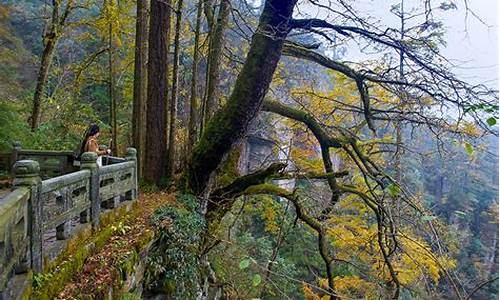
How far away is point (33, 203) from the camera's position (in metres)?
3.01

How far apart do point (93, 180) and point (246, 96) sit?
291 centimetres

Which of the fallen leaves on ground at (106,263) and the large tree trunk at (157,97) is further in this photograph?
the large tree trunk at (157,97)

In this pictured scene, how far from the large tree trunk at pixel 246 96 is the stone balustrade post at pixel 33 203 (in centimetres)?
344

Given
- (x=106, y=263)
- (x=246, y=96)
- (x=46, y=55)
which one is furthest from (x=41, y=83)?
(x=106, y=263)

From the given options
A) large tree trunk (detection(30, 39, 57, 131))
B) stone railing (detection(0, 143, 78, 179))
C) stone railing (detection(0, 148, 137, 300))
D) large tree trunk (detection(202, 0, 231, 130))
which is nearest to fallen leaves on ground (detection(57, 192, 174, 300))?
stone railing (detection(0, 148, 137, 300))

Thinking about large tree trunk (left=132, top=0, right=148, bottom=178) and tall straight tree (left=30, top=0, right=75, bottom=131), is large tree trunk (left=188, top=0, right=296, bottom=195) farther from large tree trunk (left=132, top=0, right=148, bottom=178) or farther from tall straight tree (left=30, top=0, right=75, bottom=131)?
tall straight tree (left=30, top=0, right=75, bottom=131)

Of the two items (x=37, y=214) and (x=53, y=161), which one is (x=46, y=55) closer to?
(x=53, y=161)

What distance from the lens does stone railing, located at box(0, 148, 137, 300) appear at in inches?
98.7

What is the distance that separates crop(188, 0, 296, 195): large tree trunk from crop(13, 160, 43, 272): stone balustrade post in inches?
135

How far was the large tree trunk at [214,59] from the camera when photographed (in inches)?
339

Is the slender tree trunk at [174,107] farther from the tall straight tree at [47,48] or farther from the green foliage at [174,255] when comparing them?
the tall straight tree at [47,48]

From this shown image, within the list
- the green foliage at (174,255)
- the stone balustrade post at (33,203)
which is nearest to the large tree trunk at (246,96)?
the green foliage at (174,255)

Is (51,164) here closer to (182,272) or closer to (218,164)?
(218,164)

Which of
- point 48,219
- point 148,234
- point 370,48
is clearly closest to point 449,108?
point 370,48
